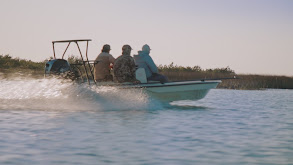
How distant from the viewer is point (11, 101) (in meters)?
14.2

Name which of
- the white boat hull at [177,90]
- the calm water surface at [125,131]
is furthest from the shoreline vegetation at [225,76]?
the calm water surface at [125,131]

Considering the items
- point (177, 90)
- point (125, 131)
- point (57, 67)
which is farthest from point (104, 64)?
point (125, 131)

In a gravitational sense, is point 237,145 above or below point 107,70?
below

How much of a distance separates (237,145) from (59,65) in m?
7.05

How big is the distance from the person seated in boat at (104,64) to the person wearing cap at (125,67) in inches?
8.9

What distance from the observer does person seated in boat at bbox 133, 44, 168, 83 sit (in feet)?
43.2

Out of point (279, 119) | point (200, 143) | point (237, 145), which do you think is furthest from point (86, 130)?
point (279, 119)

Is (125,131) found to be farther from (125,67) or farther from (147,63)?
(147,63)

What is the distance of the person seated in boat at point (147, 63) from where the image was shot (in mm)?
13180

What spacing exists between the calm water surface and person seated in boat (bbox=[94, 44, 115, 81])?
1.55 ft

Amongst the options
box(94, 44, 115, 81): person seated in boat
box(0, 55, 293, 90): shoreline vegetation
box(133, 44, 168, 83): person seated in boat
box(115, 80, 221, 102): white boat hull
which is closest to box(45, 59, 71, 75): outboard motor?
box(94, 44, 115, 81): person seated in boat

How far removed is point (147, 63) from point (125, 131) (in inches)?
192

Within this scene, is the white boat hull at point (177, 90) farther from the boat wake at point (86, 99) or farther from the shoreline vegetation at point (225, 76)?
the shoreline vegetation at point (225, 76)

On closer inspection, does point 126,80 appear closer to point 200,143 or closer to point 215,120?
point 215,120
